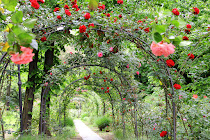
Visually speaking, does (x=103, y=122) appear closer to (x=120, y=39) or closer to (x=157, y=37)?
(x=120, y=39)

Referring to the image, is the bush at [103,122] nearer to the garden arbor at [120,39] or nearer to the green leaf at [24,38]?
the garden arbor at [120,39]

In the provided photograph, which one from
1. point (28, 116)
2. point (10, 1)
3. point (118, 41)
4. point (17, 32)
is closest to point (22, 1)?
point (118, 41)

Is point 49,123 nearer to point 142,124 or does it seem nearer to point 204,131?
point 142,124

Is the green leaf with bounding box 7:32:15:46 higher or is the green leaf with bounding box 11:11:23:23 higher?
the green leaf with bounding box 11:11:23:23

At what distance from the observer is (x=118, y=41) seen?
3211 mm

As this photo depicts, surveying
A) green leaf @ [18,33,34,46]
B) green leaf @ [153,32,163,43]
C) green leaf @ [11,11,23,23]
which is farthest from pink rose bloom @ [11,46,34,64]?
green leaf @ [153,32,163,43]

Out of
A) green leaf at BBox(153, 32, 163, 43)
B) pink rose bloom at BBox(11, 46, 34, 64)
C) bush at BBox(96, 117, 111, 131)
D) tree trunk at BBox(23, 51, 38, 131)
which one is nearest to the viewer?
pink rose bloom at BBox(11, 46, 34, 64)

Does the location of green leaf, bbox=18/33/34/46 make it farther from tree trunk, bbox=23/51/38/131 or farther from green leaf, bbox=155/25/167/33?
tree trunk, bbox=23/51/38/131

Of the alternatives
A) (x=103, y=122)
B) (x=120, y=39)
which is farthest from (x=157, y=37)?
(x=103, y=122)

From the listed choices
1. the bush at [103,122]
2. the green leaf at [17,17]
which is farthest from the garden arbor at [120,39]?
the bush at [103,122]

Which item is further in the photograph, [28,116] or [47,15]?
[28,116]

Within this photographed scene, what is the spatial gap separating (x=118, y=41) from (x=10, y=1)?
249 cm

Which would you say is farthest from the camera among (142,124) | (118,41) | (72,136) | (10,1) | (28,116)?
(72,136)

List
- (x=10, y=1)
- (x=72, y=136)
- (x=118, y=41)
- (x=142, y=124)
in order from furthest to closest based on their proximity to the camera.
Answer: (x=72, y=136), (x=142, y=124), (x=118, y=41), (x=10, y=1)
